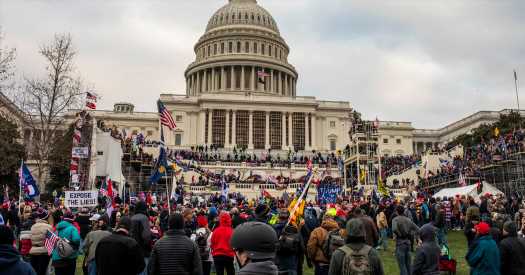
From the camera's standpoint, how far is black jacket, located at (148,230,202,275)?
249 inches

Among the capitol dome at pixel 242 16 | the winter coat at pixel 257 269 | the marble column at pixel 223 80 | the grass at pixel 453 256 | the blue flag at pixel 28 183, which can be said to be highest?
the capitol dome at pixel 242 16

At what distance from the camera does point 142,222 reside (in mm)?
8836

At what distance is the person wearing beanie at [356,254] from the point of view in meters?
5.20

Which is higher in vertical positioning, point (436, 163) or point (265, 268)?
point (436, 163)

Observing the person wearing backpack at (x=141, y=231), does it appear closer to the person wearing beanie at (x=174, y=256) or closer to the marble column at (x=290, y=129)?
the person wearing beanie at (x=174, y=256)

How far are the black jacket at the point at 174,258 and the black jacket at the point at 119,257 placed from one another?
0.70ft

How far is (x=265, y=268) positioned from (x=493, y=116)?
98018 mm

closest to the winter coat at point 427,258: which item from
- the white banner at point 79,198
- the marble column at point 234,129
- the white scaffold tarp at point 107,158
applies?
the white banner at point 79,198

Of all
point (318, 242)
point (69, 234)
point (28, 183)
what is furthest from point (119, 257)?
point (28, 183)

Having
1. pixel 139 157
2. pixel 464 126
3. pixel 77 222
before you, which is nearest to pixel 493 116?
pixel 464 126

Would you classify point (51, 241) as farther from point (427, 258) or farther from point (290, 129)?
point (290, 129)

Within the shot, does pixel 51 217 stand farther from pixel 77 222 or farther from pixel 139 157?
pixel 139 157

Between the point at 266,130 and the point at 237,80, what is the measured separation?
19.2 metres

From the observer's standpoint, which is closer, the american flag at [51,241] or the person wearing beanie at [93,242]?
the person wearing beanie at [93,242]
